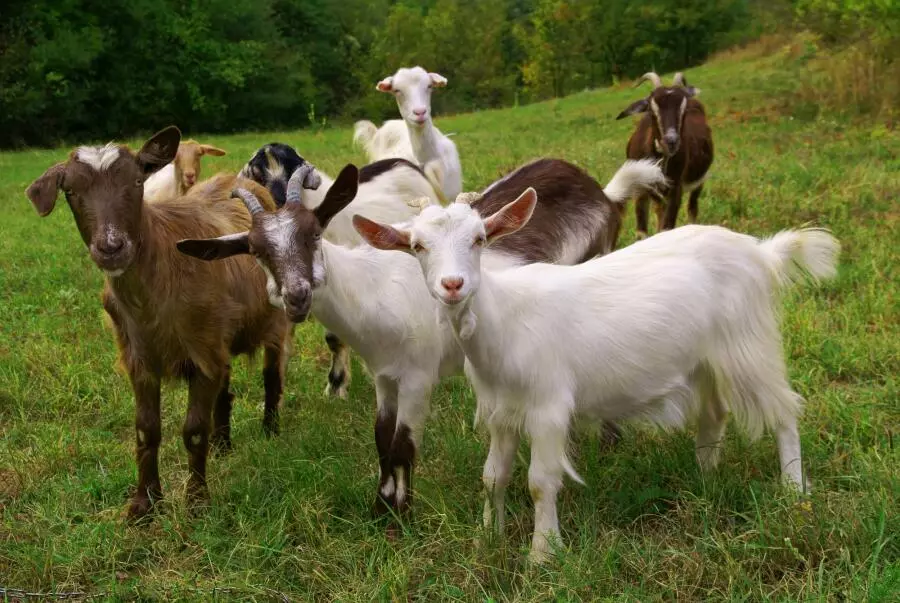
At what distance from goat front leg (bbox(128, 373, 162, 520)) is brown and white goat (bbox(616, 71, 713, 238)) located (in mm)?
5456

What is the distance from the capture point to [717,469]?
371 centimetres

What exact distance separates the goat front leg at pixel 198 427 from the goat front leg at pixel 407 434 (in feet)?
2.90

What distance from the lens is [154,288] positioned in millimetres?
3814

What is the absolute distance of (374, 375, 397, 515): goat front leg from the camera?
385cm

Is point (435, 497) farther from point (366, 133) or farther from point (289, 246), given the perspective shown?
point (366, 133)

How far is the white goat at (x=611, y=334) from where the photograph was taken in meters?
3.27

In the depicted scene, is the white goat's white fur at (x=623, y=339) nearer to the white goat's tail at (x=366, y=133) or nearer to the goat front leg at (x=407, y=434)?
the goat front leg at (x=407, y=434)

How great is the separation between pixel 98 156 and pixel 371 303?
4.26ft

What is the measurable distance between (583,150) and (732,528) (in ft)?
34.1

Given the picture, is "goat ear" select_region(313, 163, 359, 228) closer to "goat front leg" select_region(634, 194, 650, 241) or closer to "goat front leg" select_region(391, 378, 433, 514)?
"goat front leg" select_region(391, 378, 433, 514)

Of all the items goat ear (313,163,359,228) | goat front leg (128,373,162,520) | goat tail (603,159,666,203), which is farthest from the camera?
goat tail (603,159,666,203)

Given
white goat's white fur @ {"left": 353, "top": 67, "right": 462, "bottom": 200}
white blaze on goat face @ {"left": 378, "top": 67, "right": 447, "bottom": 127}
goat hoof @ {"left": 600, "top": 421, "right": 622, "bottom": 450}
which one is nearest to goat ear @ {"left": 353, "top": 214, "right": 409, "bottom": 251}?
goat hoof @ {"left": 600, "top": 421, "right": 622, "bottom": 450}

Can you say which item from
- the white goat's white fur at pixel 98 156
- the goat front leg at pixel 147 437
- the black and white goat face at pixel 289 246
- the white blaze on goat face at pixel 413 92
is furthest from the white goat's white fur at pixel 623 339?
the white blaze on goat face at pixel 413 92

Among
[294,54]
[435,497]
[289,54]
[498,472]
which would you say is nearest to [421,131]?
[435,497]
